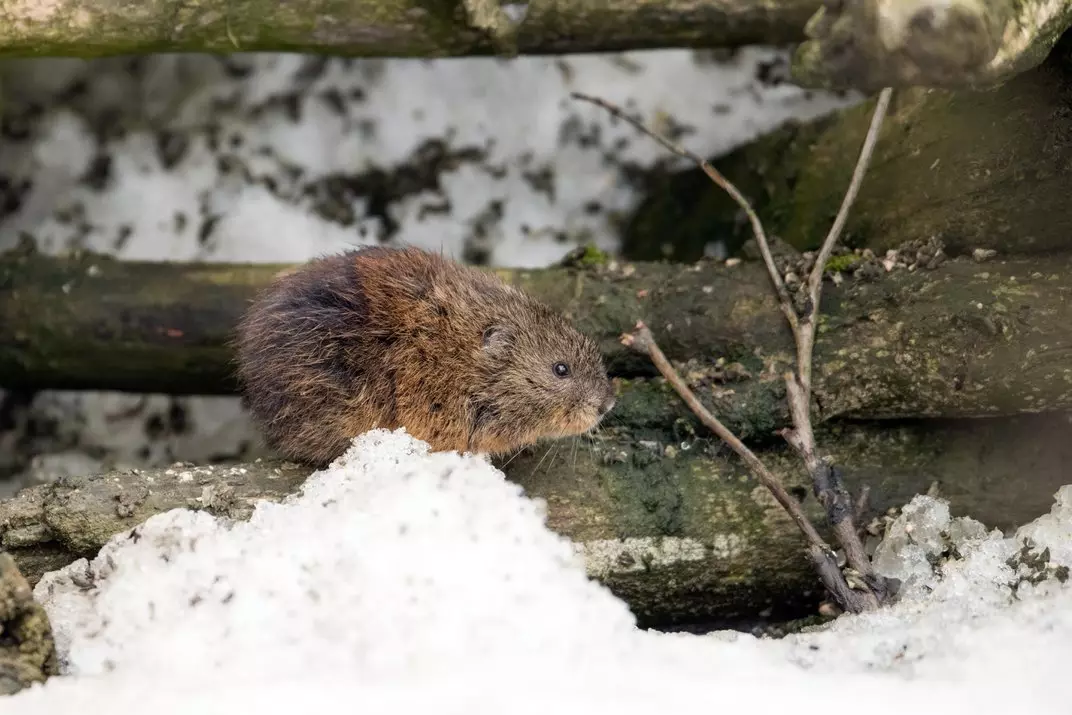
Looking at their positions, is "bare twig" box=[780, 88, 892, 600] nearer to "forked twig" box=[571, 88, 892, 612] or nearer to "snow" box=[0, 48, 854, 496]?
"forked twig" box=[571, 88, 892, 612]

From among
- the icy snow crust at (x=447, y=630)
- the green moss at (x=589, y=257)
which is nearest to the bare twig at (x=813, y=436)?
the icy snow crust at (x=447, y=630)

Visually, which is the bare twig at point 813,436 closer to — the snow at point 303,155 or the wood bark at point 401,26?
the wood bark at point 401,26

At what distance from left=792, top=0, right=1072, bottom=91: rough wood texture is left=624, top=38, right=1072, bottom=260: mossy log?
57 cm

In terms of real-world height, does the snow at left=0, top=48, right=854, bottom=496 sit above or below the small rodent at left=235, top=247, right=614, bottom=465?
above

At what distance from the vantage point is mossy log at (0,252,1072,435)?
3.18 m

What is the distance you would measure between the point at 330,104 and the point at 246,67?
50 centimetres

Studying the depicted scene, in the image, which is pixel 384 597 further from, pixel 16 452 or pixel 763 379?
pixel 16 452

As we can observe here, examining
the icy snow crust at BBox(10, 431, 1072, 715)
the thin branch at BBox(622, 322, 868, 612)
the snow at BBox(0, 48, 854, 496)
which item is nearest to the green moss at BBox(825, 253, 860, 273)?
the thin branch at BBox(622, 322, 868, 612)

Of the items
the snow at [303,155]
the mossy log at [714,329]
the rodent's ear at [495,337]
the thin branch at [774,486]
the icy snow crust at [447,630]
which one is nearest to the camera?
the icy snow crust at [447,630]

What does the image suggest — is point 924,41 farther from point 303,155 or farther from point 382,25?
point 303,155

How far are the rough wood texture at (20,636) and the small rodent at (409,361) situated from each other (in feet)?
3.55

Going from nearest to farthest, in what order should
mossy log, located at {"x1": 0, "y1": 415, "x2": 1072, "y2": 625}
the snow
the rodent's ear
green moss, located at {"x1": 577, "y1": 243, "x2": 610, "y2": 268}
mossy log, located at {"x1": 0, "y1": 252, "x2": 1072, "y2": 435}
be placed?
mossy log, located at {"x1": 0, "y1": 252, "x2": 1072, "y2": 435} < mossy log, located at {"x1": 0, "y1": 415, "x2": 1072, "y2": 625} < the rodent's ear < green moss, located at {"x1": 577, "y1": 243, "x2": 610, "y2": 268} < the snow

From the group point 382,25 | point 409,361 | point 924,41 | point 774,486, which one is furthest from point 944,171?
point 382,25

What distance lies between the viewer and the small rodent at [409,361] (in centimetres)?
338
